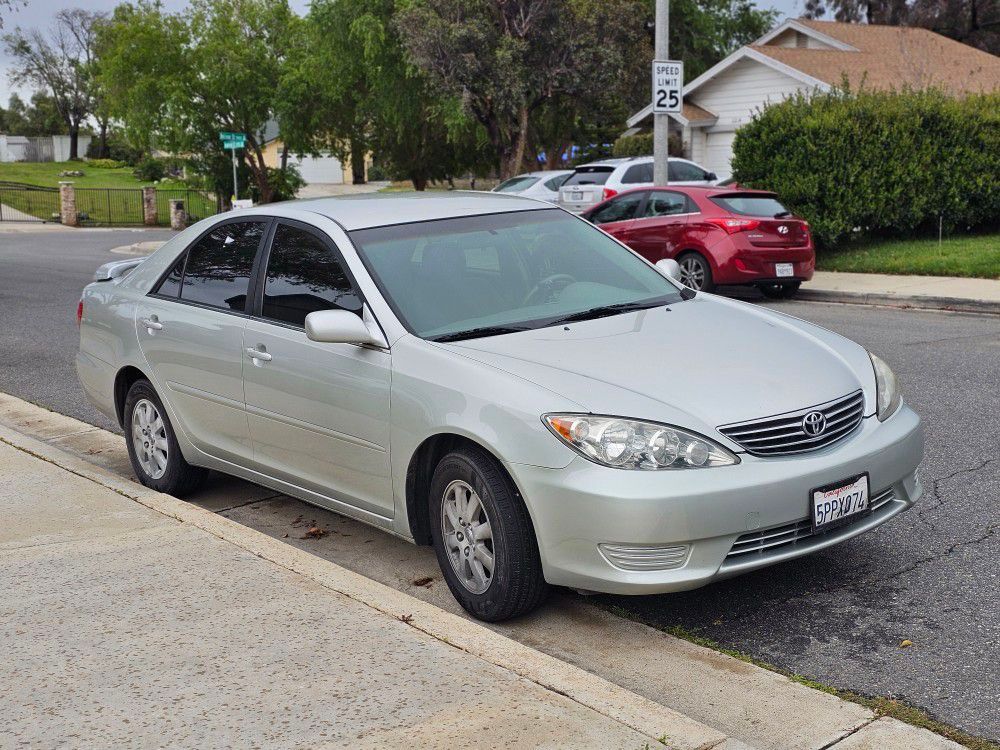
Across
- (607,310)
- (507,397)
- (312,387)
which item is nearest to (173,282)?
(312,387)

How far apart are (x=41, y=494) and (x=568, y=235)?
3.06 meters

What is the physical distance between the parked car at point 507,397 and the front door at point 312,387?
0.01m

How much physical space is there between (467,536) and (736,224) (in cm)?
1118

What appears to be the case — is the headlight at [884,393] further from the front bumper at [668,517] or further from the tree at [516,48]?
the tree at [516,48]

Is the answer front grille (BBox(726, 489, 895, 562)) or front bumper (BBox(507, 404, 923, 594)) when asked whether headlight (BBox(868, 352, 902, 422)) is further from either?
front grille (BBox(726, 489, 895, 562))

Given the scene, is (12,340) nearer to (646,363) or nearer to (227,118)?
(646,363)

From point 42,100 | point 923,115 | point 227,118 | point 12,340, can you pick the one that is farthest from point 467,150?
point 42,100

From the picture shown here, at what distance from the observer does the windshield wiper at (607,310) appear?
17.0ft

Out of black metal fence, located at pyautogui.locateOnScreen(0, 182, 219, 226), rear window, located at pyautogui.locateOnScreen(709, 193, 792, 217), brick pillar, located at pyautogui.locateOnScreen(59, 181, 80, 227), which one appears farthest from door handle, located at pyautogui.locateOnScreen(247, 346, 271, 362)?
brick pillar, located at pyautogui.locateOnScreen(59, 181, 80, 227)

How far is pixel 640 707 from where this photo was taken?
3570mm

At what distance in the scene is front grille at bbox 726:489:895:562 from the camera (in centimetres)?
423

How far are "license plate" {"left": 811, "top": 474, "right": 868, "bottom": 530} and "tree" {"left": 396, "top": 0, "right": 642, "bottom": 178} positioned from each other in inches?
1186

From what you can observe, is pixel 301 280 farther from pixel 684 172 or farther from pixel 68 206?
pixel 68 206

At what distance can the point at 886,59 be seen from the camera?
33.7m
